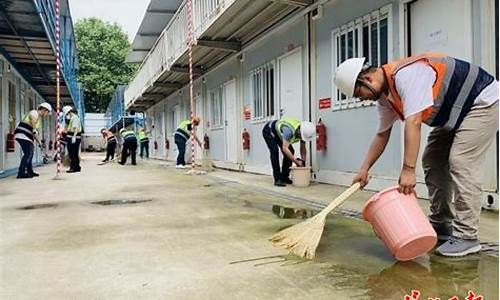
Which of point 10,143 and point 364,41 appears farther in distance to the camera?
point 10,143

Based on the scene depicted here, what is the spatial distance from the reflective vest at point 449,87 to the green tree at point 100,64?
40684 mm

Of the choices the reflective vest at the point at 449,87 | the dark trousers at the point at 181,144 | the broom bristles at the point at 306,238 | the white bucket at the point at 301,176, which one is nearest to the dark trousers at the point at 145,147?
the dark trousers at the point at 181,144

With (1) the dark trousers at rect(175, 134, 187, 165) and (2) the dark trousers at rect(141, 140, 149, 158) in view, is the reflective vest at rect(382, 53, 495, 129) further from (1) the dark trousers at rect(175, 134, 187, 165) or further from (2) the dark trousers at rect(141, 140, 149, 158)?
(2) the dark trousers at rect(141, 140, 149, 158)

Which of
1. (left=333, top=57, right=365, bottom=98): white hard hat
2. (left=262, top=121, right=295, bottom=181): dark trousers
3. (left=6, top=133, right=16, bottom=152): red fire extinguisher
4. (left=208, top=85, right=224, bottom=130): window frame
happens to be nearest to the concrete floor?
(left=333, top=57, right=365, bottom=98): white hard hat

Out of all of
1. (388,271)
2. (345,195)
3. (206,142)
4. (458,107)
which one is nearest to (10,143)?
(206,142)

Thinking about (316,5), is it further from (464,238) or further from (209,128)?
(209,128)

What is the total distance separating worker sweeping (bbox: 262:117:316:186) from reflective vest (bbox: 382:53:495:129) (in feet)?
12.1

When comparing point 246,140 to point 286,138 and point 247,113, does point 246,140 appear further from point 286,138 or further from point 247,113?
point 286,138

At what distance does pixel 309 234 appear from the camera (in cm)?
317

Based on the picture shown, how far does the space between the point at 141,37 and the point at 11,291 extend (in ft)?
68.2

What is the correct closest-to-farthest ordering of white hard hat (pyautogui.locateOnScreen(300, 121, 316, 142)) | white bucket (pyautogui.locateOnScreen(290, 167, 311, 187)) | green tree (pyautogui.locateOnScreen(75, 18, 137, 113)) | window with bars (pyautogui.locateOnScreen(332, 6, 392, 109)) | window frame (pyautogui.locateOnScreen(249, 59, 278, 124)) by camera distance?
window with bars (pyautogui.locateOnScreen(332, 6, 392, 109)) < white hard hat (pyautogui.locateOnScreen(300, 121, 316, 142)) < white bucket (pyautogui.locateOnScreen(290, 167, 311, 187)) < window frame (pyautogui.locateOnScreen(249, 59, 278, 124)) < green tree (pyautogui.locateOnScreen(75, 18, 137, 113))

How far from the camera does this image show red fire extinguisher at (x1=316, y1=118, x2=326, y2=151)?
24.1 ft

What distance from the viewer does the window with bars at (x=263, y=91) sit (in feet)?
31.5

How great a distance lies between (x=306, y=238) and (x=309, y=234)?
0.03 meters
